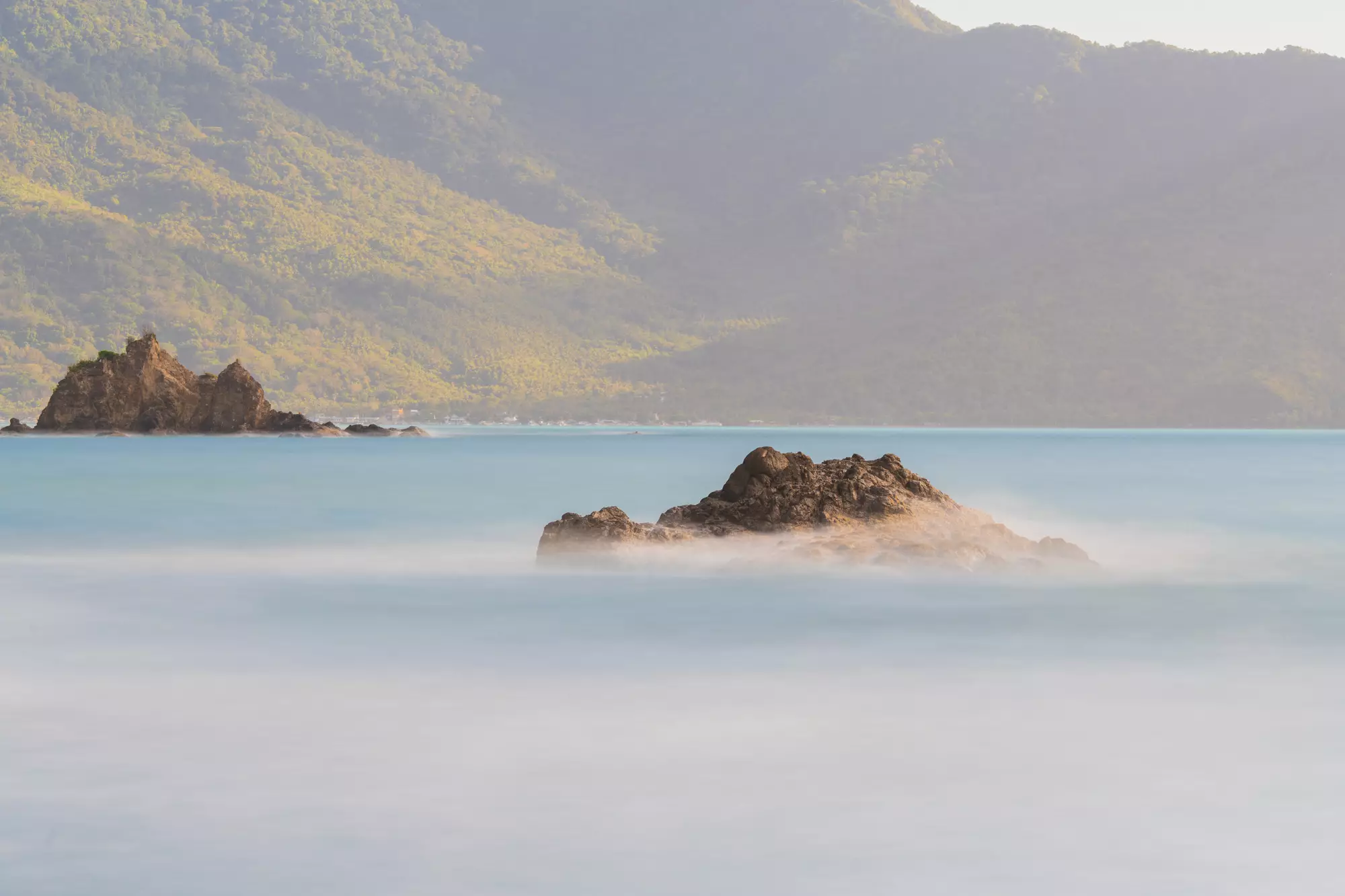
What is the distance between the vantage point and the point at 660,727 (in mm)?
14742

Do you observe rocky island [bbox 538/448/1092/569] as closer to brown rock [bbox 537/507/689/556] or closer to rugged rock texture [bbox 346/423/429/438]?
brown rock [bbox 537/507/689/556]

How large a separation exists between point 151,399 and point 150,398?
0.53 ft

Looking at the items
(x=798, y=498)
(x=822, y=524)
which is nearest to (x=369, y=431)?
(x=798, y=498)

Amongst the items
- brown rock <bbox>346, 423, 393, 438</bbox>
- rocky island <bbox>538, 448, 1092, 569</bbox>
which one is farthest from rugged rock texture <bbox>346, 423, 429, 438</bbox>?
rocky island <bbox>538, 448, 1092, 569</bbox>

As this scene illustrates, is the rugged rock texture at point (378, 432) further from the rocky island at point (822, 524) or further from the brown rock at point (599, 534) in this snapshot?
the rocky island at point (822, 524)

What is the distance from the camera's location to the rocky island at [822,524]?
87.9ft

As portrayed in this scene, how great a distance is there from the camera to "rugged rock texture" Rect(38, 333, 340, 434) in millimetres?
134750

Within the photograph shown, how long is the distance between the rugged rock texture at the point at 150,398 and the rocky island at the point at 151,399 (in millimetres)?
53

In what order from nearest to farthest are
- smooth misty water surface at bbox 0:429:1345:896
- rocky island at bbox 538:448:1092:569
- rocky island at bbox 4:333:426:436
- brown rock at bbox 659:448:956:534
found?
smooth misty water surface at bbox 0:429:1345:896, rocky island at bbox 538:448:1092:569, brown rock at bbox 659:448:956:534, rocky island at bbox 4:333:426:436

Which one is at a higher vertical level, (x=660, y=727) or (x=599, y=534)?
(x=599, y=534)

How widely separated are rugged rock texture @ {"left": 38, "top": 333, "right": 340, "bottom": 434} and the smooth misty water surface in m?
105

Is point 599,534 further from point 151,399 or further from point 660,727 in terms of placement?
point 151,399

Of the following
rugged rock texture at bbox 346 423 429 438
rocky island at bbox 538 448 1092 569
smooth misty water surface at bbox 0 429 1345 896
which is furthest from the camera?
rugged rock texture at bbox 346 423 429 438

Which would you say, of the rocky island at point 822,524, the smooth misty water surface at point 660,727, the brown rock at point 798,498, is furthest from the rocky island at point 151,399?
the brown rock at point 798,498
